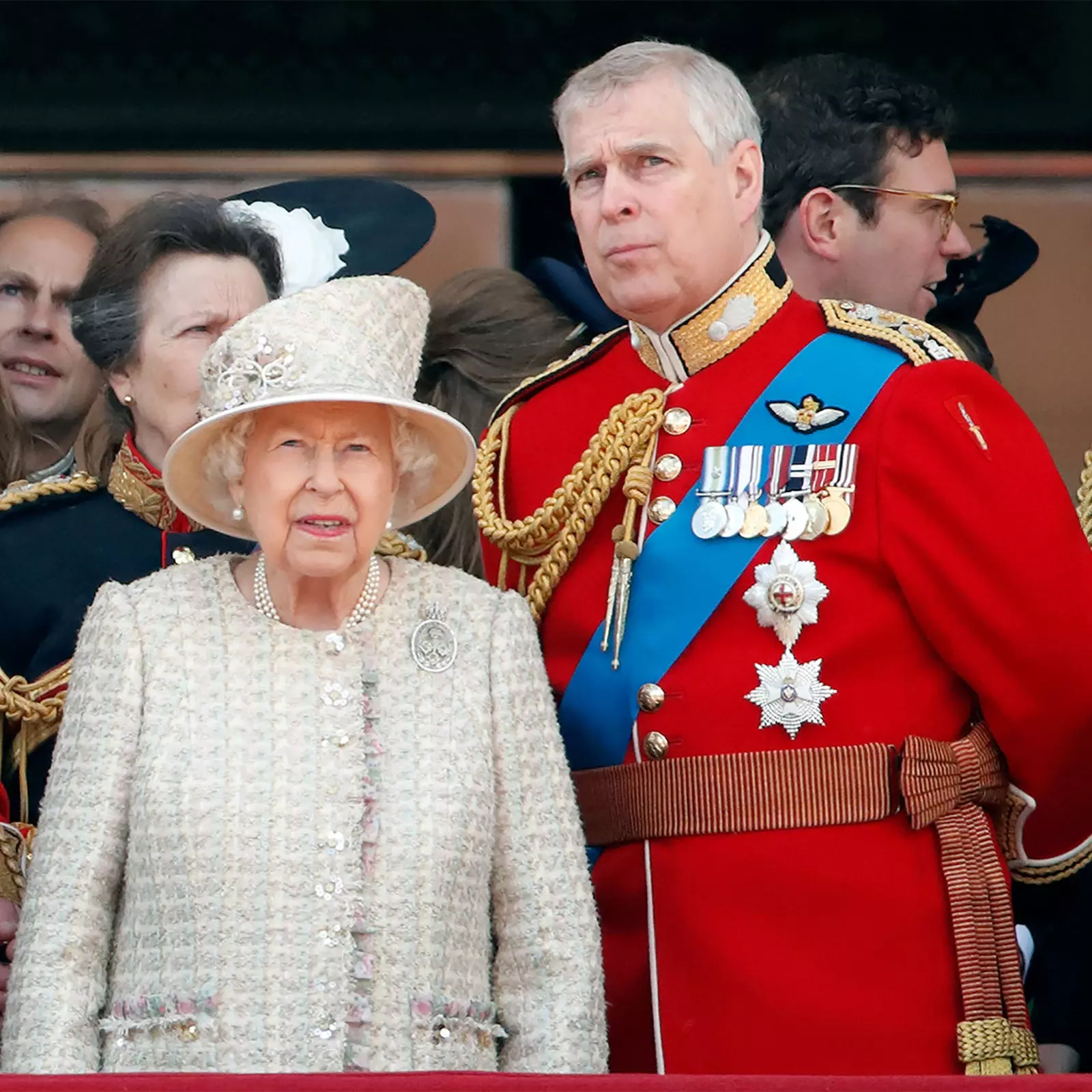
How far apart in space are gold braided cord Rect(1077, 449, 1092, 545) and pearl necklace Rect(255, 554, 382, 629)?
42.0 inches

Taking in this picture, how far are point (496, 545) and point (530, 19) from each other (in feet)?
4.35

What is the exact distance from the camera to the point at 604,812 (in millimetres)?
3096

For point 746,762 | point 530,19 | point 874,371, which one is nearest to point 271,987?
point 746,762

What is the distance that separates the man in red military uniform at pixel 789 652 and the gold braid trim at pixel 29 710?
2.51ft

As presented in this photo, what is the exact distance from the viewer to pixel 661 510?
3.12m

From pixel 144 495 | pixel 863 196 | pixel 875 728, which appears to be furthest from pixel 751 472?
pixel 144 495

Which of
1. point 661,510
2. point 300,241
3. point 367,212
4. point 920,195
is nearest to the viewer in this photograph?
point 661,510

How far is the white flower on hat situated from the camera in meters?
3.92

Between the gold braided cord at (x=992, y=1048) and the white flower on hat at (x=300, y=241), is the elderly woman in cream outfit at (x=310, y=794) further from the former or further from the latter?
the white flower on hat at (x=300, y=241)

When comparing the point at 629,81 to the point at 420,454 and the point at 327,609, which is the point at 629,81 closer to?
the point at 420,454

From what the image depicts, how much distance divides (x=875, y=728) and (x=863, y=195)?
1.10 m

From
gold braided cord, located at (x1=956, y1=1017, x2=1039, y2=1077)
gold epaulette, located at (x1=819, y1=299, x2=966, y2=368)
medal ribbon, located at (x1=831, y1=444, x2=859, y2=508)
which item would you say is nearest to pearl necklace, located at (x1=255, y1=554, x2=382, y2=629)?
medal ribbon, located at (x1=831, y1=444, x2=859, y2=508)

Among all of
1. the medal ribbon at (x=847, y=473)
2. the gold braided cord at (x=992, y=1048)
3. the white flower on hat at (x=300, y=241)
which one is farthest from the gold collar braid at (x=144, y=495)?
the gold braided cord at (x=992, y=1048)

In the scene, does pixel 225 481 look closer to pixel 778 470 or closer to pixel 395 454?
pixel 395 454
